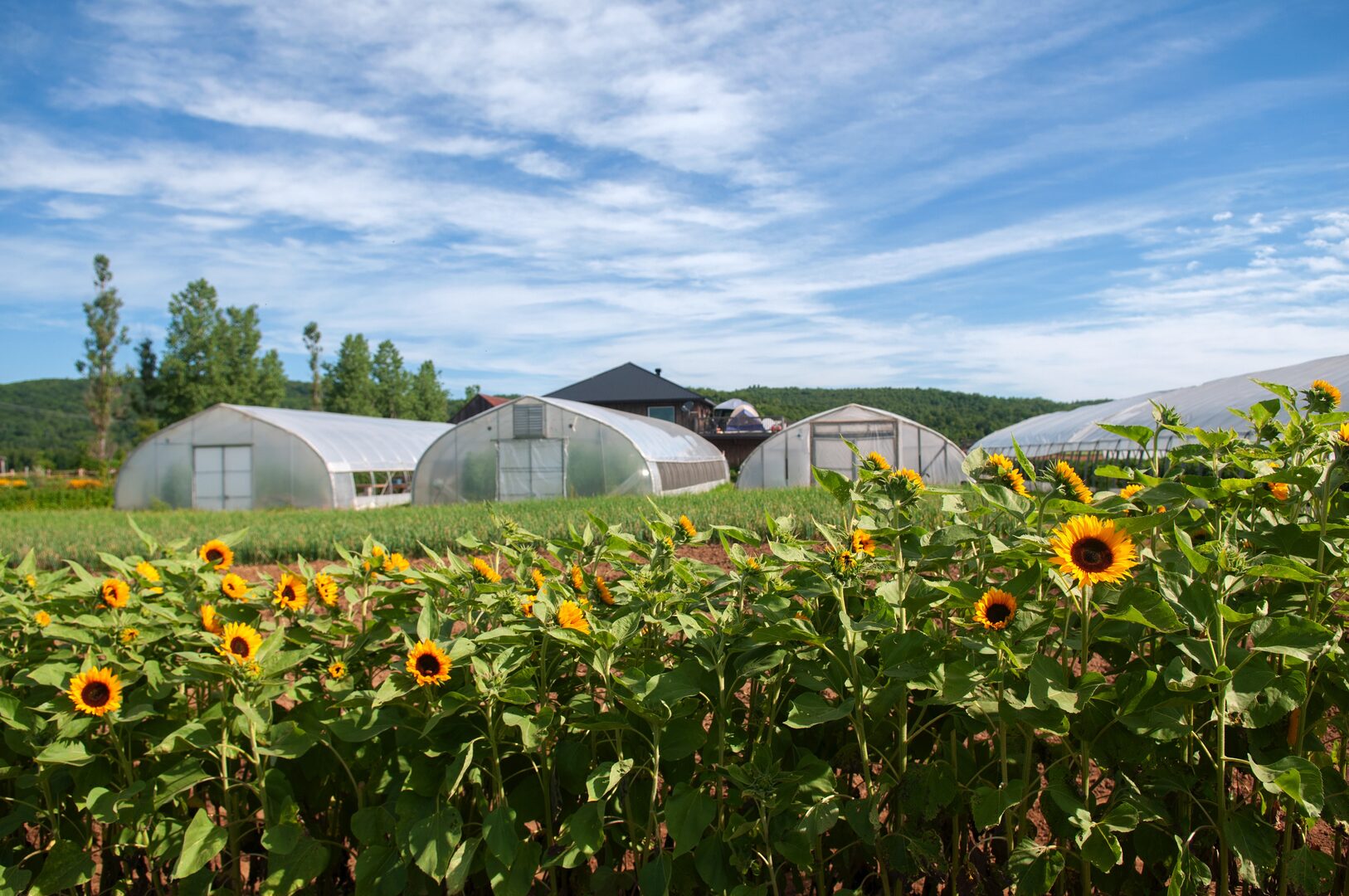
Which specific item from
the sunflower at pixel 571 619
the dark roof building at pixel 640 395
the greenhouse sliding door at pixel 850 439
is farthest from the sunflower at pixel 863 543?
the dark roof building at pixel 640 395

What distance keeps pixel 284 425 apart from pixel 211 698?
59.6 feet

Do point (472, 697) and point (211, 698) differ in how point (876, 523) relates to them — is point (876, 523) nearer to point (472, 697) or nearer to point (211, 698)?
point (472, 697)

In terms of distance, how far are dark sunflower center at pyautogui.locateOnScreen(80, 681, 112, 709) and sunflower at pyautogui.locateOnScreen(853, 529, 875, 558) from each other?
1503mm

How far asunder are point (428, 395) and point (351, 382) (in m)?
7.40

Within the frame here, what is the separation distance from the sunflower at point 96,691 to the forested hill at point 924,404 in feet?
103

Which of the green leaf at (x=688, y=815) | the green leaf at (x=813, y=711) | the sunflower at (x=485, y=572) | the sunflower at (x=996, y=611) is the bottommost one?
the green leaf at (x=688, y=815)

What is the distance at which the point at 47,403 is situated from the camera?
80125mm

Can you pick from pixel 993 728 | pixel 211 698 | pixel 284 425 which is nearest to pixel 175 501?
pixel 284 425

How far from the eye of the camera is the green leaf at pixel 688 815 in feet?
4.67

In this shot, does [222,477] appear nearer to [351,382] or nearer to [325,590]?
[325,590]

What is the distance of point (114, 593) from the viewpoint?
1853 millimetres

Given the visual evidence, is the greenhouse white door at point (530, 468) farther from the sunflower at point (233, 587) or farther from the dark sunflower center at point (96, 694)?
the dark sunflower center at point (96, 694)

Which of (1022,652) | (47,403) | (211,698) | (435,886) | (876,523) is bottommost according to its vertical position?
(435,886)

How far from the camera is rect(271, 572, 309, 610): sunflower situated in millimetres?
1848
